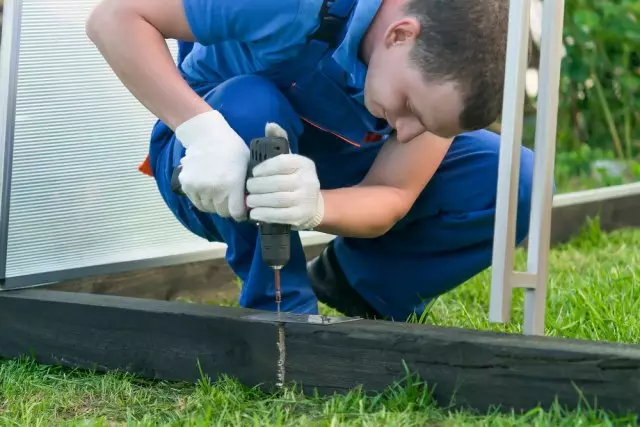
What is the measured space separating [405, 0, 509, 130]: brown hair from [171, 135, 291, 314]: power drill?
251 millimetres

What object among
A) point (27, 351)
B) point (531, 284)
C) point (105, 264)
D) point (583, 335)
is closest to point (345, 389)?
point (531, 284)

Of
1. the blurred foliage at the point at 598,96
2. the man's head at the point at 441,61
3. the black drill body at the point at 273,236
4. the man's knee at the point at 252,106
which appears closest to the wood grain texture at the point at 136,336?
the black drill body at the point at 273,236

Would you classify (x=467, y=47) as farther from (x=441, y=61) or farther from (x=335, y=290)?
(x=335, y=290)

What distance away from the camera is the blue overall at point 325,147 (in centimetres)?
175

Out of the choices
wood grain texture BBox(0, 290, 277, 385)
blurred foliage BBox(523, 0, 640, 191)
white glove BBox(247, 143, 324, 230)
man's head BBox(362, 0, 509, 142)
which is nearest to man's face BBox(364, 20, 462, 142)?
man's head BBox(362, 0, 509, 142)

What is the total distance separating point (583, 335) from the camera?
1889 mm

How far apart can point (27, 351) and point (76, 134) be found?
0.49m

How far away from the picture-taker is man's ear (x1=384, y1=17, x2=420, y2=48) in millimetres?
1643

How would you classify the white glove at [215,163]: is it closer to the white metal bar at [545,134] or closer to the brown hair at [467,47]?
the brown hair at [467,47]

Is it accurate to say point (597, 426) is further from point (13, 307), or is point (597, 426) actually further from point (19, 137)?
point (19, 137)

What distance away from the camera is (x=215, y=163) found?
1.65m

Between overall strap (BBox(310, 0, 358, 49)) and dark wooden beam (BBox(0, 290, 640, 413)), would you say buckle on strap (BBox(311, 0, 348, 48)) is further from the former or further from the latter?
dark wooden beam (BBox(0, 290, 640, 413))

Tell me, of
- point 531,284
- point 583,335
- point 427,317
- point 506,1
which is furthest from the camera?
point 427,317

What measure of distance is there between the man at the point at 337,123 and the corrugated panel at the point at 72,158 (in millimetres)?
230
